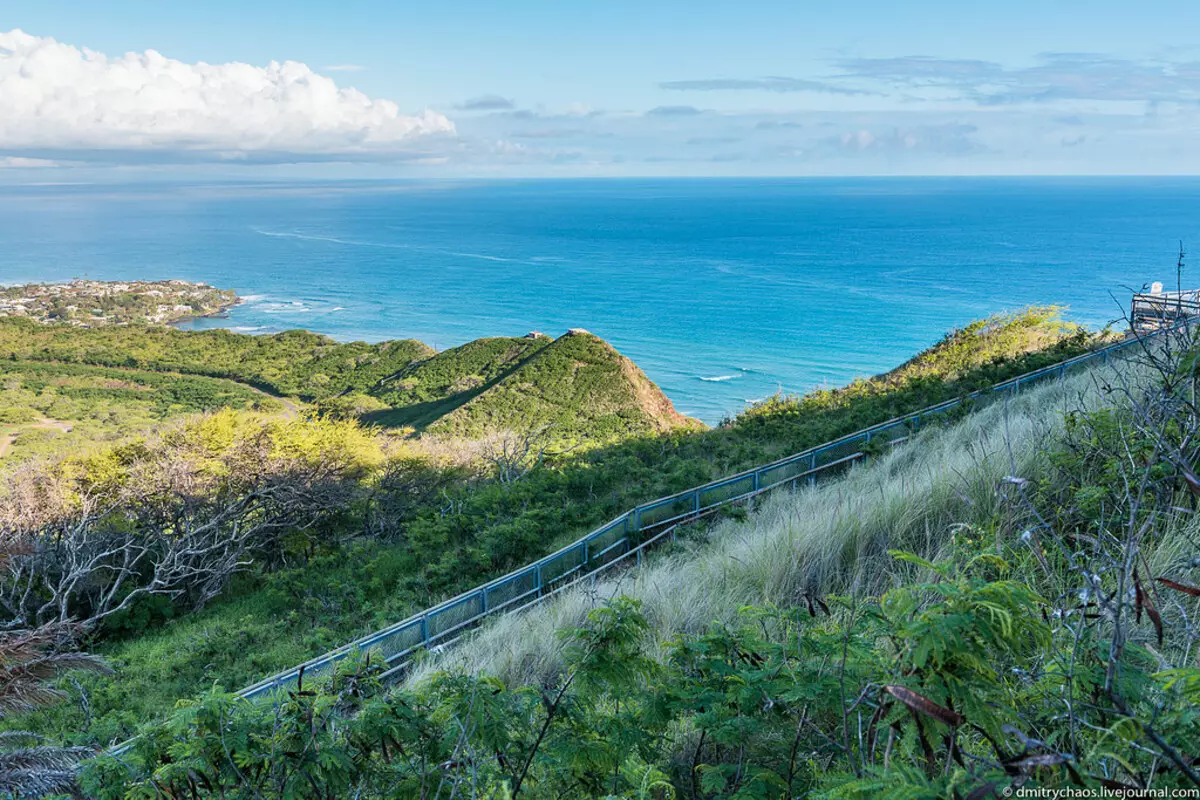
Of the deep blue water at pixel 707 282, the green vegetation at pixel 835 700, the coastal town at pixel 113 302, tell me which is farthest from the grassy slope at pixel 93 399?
the green vegetation at pixel 835 700

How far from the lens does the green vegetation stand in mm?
1948

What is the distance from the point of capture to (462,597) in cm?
796

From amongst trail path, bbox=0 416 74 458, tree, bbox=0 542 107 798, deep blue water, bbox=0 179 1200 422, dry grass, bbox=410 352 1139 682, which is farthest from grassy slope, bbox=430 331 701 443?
tree, bbox=0 542 107 798

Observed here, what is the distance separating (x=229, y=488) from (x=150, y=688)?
7.64 m

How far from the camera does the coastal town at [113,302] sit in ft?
345

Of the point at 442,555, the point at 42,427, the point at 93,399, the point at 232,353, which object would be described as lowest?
the point at 93,399

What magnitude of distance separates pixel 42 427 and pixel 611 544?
5932 centimetres

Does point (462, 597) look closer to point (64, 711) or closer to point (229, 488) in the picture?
point (64, 711)

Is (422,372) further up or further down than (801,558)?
further down

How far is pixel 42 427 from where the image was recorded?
176 feet

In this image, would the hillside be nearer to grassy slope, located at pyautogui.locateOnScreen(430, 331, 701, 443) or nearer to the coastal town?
grassy slope, located at pyautogui.locateOnScreen(430, 331, 701, 443)

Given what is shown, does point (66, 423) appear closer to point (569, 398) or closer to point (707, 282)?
point (569, 398)

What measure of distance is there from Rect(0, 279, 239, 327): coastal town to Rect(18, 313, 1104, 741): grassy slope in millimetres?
106449

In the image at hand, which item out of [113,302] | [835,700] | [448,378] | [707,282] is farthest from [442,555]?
[113,302]
